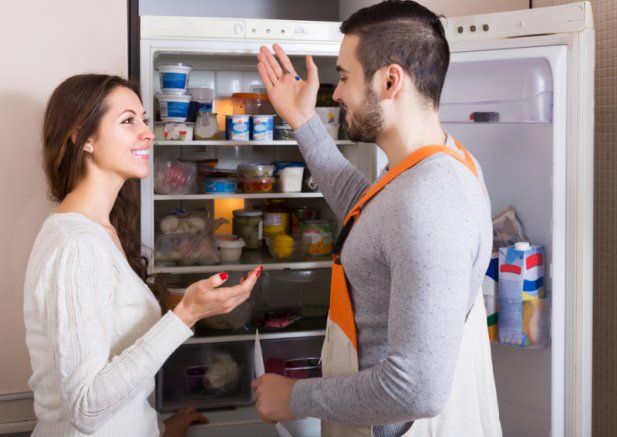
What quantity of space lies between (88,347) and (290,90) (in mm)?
789

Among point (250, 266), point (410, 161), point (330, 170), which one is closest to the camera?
point (410, 161)

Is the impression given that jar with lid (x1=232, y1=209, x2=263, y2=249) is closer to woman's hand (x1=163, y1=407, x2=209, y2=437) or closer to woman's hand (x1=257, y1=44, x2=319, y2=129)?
woman's hand (x1=163, y1=407, x2=209, y2=437)

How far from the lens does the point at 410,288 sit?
1.18m

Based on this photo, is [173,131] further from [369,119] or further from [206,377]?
[369,119]

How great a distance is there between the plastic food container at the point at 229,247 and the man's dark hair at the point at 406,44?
46.2 inches

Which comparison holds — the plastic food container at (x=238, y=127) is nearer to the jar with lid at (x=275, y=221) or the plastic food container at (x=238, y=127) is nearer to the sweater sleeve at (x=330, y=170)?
→ the jar with lid at (x=275, y=221)

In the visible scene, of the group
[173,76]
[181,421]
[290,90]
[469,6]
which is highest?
[469,6]

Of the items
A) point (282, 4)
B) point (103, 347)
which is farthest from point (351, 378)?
point (282, 4)

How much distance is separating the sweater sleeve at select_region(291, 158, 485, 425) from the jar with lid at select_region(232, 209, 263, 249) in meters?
1.36

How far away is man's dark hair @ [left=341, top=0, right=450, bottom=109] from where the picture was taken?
136 cm

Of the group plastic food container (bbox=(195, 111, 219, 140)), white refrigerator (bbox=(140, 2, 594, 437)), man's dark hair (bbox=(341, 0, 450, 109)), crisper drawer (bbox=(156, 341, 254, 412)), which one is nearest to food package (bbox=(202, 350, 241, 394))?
crisper drawer (bbox=(156, 341, 254, 412))

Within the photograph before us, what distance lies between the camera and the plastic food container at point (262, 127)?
2.36 m

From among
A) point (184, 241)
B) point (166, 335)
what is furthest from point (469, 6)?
point (166, 335)

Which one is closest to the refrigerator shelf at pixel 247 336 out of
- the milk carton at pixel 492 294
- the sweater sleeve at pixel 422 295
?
the milk carton at pixel 492 294
